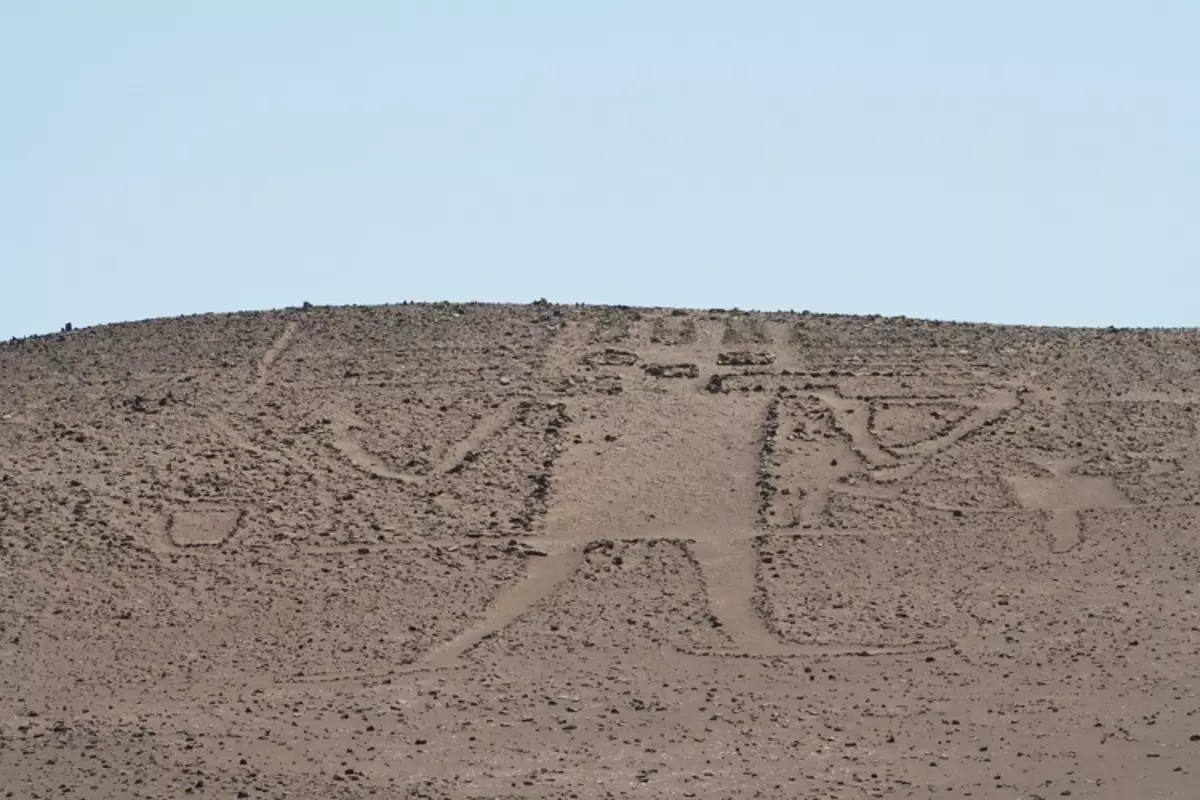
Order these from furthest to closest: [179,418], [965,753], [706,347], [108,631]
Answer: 1. [706,347]
2. [179,418]
3. [108,631]
4. [965,753]

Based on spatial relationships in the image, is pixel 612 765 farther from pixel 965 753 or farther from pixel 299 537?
pixel 299 537

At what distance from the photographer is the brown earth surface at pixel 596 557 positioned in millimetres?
16500

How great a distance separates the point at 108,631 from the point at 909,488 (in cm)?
724

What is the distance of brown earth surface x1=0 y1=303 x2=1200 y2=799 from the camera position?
16.5 meters

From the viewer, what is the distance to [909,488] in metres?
22.1

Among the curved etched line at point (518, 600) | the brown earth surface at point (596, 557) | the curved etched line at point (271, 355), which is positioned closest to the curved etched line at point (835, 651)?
the brown earth surface at point (596, 557)

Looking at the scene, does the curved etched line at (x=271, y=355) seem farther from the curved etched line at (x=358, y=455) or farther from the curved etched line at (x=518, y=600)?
the curved etched line at (x=518, y=600)

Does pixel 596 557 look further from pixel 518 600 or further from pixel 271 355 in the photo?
pixel 271 355

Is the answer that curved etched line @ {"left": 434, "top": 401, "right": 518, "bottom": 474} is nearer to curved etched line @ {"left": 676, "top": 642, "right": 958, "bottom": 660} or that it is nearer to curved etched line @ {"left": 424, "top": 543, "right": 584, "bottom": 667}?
curved etched line @ {"left": 424, "top": 543, "right": 584, "bottom": 667}

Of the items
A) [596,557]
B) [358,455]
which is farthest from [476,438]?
[596,557]

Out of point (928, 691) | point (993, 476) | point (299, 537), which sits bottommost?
point (928, 691)

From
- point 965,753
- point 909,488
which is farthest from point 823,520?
point 965,753

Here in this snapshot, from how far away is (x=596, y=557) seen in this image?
68.2 ft

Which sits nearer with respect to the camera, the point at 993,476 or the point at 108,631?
the point at 108,631
